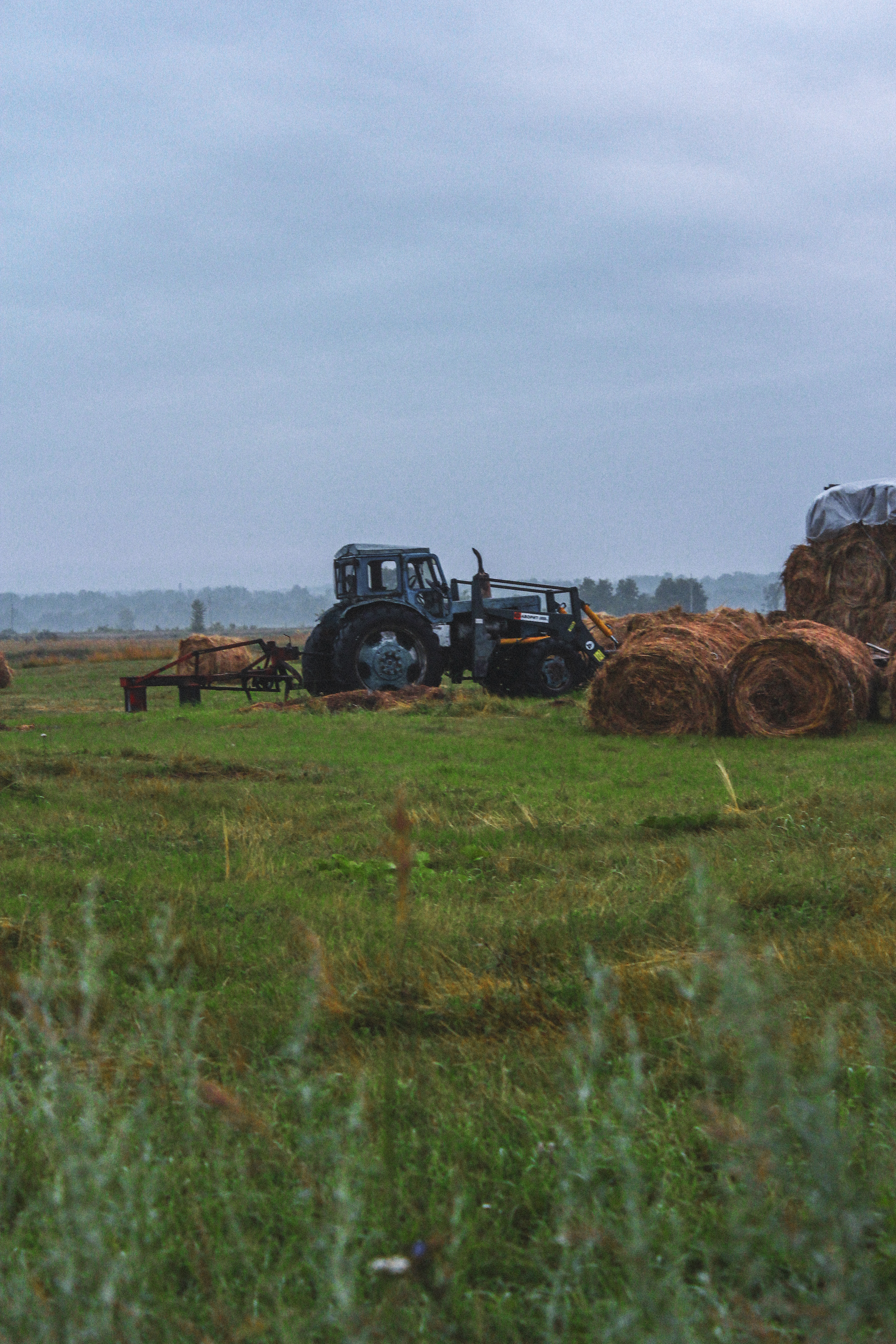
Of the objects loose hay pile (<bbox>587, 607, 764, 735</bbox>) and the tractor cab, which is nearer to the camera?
loose hay pile (<bbox>587, 607, 764, 735</bbox>)

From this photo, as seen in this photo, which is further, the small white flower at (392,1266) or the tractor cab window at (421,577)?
the tractor cab window at (421,577)

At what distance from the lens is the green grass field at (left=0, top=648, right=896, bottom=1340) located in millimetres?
2279

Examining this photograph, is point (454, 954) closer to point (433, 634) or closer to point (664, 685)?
point (664, 685)

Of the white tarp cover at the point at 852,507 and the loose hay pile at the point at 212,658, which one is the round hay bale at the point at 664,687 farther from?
the loose hay pile at the point at 212,658

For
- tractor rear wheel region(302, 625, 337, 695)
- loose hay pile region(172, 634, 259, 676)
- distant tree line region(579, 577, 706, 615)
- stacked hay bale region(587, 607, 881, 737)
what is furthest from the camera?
distant tree line region(579, 577, 706, 615)

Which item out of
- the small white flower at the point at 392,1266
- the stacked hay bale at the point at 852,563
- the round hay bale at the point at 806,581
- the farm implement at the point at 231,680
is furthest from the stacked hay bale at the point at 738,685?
the small white flower at the point at 392,1266

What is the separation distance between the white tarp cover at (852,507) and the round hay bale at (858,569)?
0.50 ft

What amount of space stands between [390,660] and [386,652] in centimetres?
17

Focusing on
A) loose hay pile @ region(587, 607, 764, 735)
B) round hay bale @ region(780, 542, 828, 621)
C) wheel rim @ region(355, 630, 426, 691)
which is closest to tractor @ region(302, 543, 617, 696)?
wheel rim @ region(355, 630, 426, 691)

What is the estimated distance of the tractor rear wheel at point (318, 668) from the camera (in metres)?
20.9

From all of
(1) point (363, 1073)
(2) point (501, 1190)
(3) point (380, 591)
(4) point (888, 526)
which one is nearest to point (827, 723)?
(4) point (888, 526)

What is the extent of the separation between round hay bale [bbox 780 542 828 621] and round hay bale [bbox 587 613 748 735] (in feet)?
17.9

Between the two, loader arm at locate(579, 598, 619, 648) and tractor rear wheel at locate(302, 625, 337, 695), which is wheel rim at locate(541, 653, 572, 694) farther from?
tractor rear wheel at locate(302, 625, 337, 695)

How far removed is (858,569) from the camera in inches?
744
